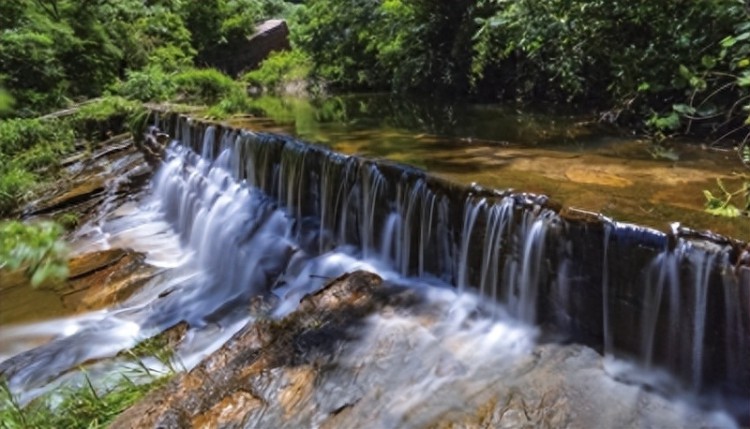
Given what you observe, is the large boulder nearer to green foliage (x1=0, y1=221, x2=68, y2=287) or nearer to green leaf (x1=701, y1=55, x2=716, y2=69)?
green leaf (x1=701, y1=55, x2=716, y2=69)

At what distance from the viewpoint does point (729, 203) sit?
11.1 feet

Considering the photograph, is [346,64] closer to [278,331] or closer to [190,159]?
[190,159]

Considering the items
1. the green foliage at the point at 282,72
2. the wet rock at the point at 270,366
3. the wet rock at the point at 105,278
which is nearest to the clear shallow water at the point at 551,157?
the wet rock at the point at 270,366

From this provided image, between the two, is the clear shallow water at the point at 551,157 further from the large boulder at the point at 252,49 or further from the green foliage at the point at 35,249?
the large boulder at the point at 252,49

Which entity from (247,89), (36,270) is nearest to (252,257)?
(36,270)

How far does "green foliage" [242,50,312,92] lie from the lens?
18422mm

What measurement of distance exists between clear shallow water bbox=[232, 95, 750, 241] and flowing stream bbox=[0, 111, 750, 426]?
0.81 feet

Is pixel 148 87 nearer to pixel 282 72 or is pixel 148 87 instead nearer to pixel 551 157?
pixel 282 72

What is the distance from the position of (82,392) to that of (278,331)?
4.49ft

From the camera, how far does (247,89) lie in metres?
18.5

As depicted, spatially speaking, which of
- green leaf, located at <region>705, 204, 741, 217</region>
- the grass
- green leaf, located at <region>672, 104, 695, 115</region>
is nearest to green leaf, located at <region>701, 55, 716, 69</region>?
green leaf, located at <region>672, 104, 695, 115</region>

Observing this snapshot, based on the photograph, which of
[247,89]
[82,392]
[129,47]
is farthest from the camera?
[247,89]

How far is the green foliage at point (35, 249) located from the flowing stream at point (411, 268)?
2125mm

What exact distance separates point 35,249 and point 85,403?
8.58 feet
